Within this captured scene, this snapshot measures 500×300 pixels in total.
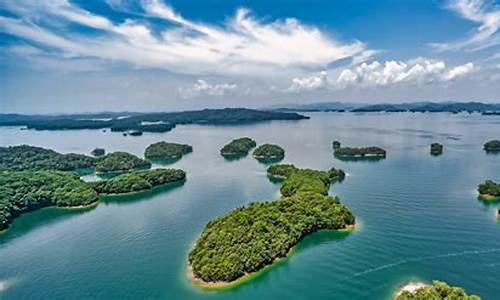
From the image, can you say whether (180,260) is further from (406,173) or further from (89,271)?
(406,173)

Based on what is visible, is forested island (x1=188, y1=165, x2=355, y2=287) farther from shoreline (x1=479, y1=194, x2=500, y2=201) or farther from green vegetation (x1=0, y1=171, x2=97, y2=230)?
green vegetation (x1=0, y1=171, x2=97, y2=230)

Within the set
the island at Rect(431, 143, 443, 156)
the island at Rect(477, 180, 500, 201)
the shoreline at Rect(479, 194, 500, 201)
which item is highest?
the island at Rect(431, 143, 443, 156)

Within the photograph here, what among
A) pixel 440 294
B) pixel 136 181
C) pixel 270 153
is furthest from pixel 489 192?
pixel 136 181

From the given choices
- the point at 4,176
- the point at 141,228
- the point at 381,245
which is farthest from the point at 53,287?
the point at 4,176

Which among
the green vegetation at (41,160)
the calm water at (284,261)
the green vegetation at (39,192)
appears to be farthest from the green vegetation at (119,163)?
the calm water at (284,261)

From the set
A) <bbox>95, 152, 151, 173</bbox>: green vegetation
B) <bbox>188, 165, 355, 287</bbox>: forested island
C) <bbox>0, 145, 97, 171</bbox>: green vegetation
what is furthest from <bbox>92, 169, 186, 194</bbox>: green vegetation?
<bbox>188, 165, 355, 287</bbox>: forested island

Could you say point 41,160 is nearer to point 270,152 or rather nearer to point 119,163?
point 119,163

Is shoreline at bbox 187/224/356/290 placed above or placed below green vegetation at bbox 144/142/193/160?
below
